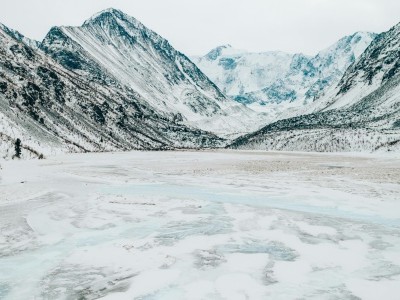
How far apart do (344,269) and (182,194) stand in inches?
786

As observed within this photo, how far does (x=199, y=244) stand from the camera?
19.9 meters

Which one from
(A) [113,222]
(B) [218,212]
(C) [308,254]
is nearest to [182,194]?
(B) [218,212]

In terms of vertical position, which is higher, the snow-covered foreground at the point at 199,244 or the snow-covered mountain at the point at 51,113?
the snow-covered mountain at the point at 51,113

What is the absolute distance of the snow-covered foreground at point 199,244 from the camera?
14702 mm

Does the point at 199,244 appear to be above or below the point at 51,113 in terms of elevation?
below

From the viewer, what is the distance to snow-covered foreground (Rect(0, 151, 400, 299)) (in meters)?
14.7

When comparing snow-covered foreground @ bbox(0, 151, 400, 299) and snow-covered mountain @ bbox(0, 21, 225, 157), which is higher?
snow-covered mountain @ bbox(0, 21, 225, 157)

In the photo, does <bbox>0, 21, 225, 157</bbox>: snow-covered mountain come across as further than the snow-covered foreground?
Yes

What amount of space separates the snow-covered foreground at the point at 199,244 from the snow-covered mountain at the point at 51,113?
199 feet

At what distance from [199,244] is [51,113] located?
128 metres

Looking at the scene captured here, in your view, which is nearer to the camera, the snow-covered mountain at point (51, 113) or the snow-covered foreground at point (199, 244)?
the snow-covered foreground at point (199, 244)

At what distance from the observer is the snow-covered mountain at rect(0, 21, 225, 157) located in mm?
108938

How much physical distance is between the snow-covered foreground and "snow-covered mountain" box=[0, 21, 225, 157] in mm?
60636

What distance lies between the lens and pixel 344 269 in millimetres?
16578
